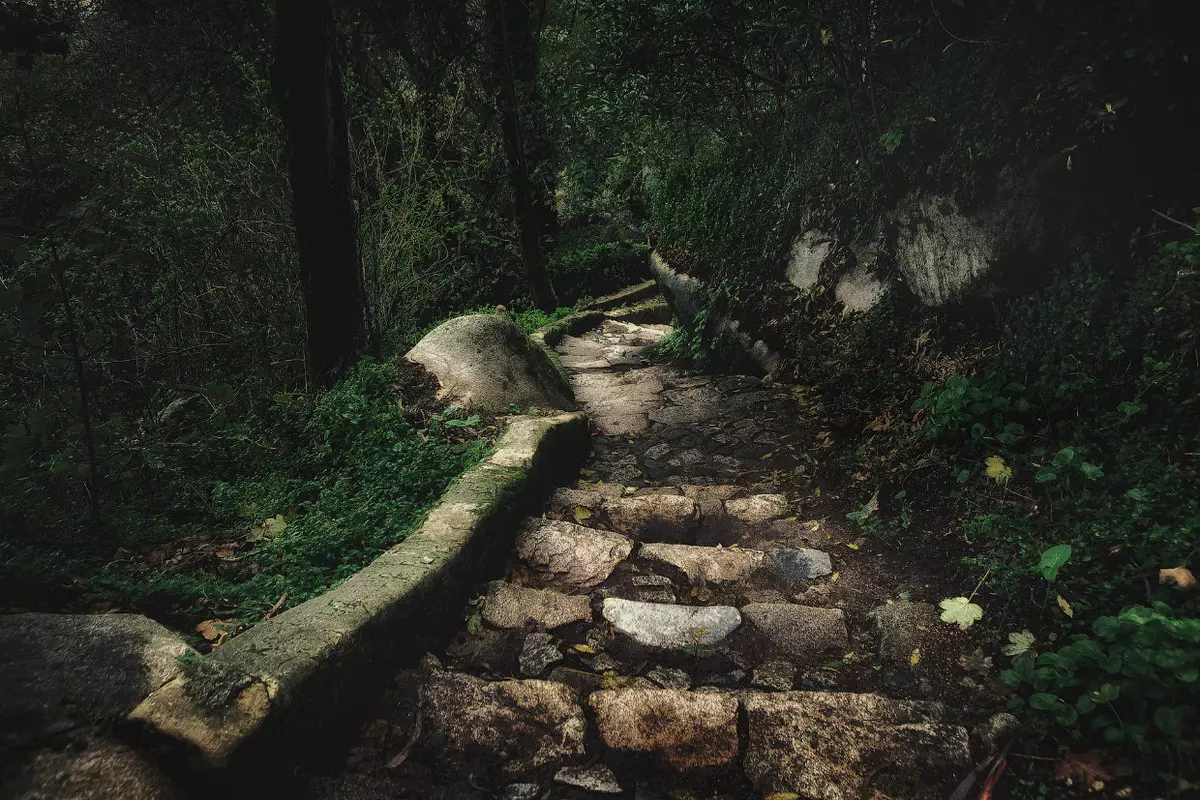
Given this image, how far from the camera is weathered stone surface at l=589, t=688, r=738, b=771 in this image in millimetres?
Result: 1849

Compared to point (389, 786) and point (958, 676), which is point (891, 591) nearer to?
point (958, 676)

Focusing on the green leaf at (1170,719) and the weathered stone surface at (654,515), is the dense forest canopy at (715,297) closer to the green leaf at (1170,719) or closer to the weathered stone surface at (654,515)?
the green leaf at (1170,719)

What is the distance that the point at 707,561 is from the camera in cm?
300

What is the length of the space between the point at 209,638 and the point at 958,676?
7.93ft

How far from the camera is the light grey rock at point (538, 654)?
2.34 metres

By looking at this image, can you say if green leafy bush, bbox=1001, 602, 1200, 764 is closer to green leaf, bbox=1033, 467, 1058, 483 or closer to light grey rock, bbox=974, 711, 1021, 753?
light grey rock, bbox=974, 711, 1021, 753

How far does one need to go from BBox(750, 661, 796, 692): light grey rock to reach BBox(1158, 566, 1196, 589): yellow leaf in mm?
1079

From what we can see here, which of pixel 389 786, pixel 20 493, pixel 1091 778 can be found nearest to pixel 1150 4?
pixel 1091 778

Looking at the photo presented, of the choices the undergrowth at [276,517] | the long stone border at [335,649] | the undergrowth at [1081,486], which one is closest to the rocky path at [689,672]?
the long stone border at [335,649]

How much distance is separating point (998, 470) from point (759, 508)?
1214 millimetres

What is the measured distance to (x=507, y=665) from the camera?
2359 mm

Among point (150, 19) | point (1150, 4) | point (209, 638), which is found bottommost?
point (209, 638)

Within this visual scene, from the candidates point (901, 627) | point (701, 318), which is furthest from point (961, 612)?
point (701, 318)

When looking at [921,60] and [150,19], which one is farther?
[150,19]
